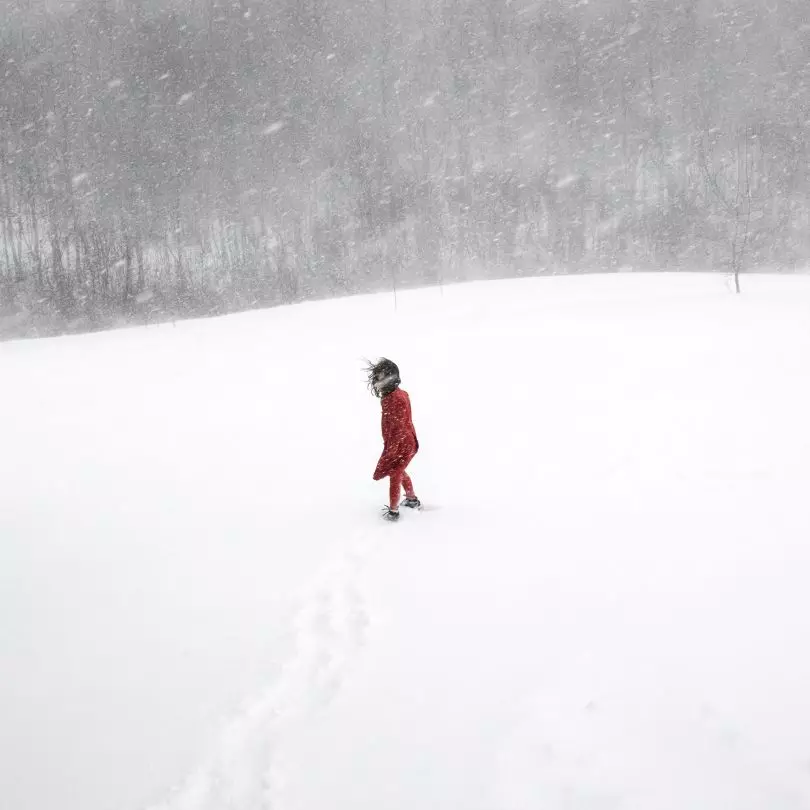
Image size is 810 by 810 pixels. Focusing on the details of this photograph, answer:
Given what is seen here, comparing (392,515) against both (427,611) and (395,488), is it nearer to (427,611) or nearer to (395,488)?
(395,488)

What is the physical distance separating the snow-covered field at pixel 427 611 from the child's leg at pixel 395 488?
0.22m

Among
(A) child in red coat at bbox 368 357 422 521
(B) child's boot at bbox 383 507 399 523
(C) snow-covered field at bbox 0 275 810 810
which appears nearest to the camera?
(C) snow-covered field at bbox 0 275 810 810

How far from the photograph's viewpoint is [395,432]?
5.36 metres

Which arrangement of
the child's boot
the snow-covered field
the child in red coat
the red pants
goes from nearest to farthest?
the snow-covered field
the child in red coat
the red pants
the child's boot

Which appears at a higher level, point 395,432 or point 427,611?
point 395,432

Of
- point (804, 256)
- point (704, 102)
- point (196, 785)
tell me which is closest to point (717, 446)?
point (196, 785)

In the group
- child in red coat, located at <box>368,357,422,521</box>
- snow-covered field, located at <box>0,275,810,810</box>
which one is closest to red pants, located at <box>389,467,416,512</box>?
child in red coat, located at <box>368,357,422,521</box>

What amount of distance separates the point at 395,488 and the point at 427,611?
1.79m

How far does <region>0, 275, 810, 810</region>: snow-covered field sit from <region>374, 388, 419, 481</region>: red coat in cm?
65

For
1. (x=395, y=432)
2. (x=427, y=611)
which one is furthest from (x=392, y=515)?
(x=427, y=611)

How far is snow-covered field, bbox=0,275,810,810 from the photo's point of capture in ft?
8.28

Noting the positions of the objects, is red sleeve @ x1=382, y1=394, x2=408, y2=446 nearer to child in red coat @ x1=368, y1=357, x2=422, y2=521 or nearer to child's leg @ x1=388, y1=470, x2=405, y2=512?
child in red coat @ x1=368, y1=357, x2=422, y2=521

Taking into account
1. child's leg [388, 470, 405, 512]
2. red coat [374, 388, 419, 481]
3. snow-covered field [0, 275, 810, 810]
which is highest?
red coat [374, 388, 419, 481]

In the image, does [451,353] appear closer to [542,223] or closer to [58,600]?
[58,600]
